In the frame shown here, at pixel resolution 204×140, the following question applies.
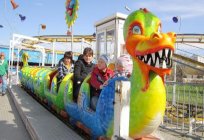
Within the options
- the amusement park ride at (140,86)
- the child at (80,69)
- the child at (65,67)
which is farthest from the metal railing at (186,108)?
the amusement park ride at (140,86)

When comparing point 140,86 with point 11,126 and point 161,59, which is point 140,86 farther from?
point 11,126

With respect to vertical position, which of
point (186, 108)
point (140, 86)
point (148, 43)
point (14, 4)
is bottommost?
point (186, 108)

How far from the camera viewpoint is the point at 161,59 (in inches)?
83.8

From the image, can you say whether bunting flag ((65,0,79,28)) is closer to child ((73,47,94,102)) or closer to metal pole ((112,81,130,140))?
child ((73,47,94,102))

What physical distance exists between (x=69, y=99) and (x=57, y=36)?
23972mm

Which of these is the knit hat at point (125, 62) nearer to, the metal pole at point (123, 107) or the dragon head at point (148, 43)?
the dragon head at point (148, 43)

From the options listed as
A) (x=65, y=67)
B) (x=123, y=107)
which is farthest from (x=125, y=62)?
(x=65, y=67)

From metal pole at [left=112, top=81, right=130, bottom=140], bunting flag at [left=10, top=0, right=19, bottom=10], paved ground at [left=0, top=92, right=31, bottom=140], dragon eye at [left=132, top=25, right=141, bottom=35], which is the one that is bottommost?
paved ground at [left=0, top=92, right=31, bottom=140]

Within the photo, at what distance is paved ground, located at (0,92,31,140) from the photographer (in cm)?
401

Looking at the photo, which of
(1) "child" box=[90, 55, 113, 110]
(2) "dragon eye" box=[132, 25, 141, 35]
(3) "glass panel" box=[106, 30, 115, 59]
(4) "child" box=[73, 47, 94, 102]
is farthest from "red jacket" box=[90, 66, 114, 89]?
(3) "glass panel" box=[106, 30, 115, 59]

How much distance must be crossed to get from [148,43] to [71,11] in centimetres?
460

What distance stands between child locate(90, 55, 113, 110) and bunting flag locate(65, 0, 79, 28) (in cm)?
330

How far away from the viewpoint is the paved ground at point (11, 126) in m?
4.01

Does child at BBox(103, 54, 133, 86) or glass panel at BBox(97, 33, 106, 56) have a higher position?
glass panel at BBox(97, 33, 106, 56)
